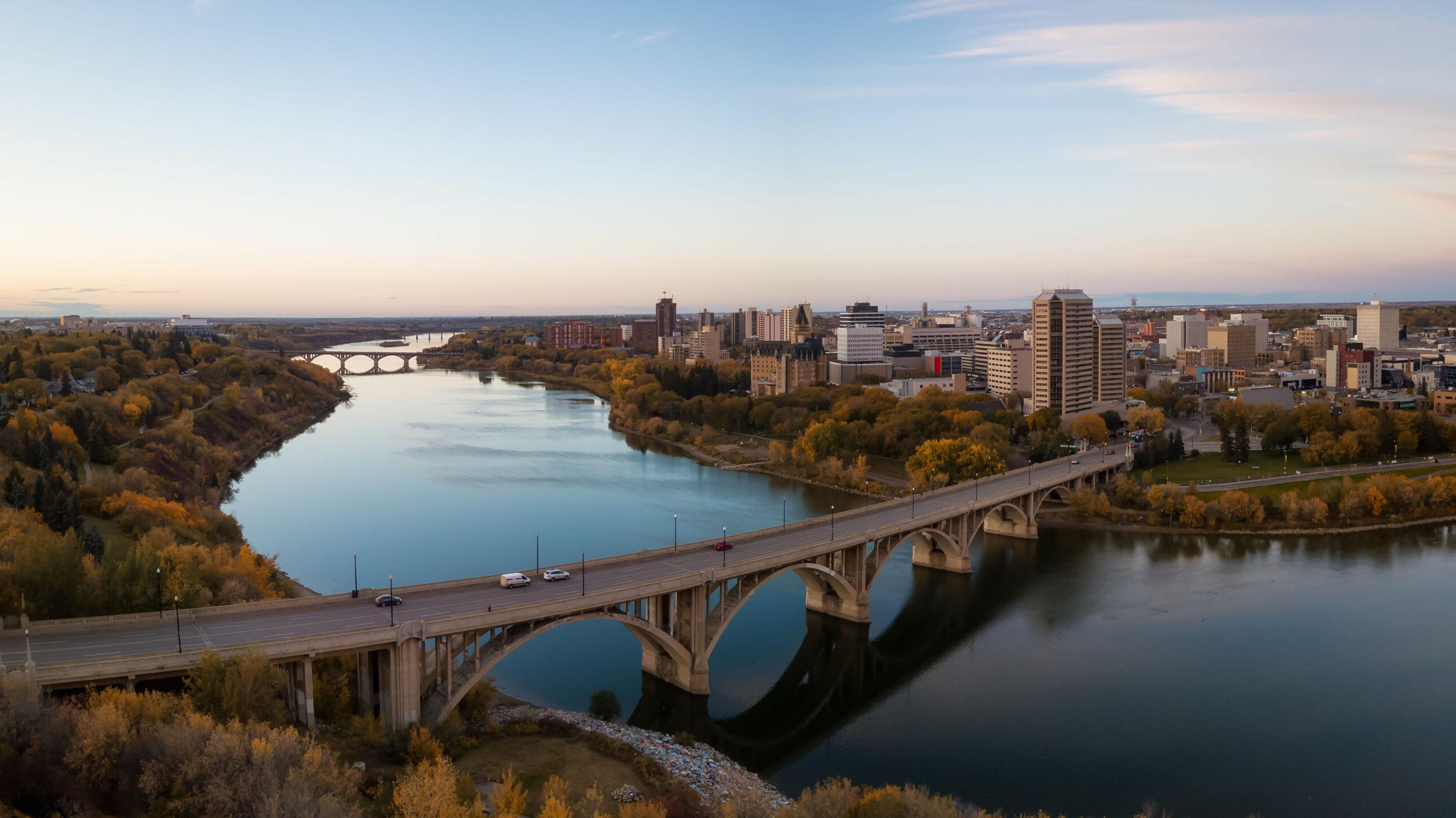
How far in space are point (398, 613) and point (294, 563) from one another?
55.6 ft

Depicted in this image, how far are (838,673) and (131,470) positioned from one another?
82.7ft

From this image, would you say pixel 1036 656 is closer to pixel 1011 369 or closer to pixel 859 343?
pixel 1011 369

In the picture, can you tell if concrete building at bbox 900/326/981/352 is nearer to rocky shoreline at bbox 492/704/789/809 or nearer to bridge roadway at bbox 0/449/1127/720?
bridge roadway at bbox 0/449/1127/720

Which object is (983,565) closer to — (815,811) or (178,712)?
(815,811)

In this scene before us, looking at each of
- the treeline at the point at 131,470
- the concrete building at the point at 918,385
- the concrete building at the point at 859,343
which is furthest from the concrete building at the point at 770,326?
the treeline at the point at 131,470

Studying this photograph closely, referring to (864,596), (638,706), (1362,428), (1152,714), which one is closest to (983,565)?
(864,596)

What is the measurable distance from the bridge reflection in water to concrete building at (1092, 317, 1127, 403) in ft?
105

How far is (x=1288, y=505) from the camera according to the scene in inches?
1614

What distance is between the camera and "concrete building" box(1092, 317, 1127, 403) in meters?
64.4

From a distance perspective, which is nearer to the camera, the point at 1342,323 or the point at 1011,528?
the point at 1011,528

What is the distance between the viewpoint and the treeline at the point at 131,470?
64.7 ft

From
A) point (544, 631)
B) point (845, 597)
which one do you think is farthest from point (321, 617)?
point (845, 597)

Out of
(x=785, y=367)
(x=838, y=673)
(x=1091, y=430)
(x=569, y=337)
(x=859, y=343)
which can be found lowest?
(x=838, y=673)

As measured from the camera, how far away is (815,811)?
14.2 meters
